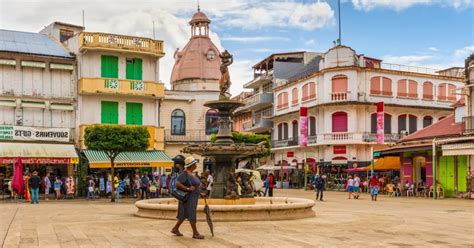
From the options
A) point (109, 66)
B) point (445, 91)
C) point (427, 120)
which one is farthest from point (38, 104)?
point (445, 91)

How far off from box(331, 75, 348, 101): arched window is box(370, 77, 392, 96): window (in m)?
2.21

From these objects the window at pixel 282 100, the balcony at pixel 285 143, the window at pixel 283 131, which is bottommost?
the balcony at pixel 285 143

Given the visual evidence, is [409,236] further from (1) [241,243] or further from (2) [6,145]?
(2) [6,145]

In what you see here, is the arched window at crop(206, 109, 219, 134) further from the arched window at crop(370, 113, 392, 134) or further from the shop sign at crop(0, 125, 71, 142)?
the arched window at crop(370, 113, 392, 134)

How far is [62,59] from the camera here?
3850cm

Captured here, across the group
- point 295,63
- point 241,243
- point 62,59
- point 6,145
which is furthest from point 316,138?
point 241,243

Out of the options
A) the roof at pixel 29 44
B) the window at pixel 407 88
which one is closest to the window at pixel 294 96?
the window at pixel 407 88

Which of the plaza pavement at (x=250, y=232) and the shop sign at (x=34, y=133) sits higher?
the shop sign at (x=34, y=133)

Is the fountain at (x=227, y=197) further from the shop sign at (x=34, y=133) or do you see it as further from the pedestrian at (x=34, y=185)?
the shop sign at (x=34, y=133)

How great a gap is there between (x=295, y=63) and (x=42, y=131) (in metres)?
32.2

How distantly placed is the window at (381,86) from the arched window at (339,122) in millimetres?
2895

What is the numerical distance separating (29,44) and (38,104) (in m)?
3.87

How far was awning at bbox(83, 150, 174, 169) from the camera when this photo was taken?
36344 millimetres

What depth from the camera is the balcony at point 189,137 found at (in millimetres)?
45888
